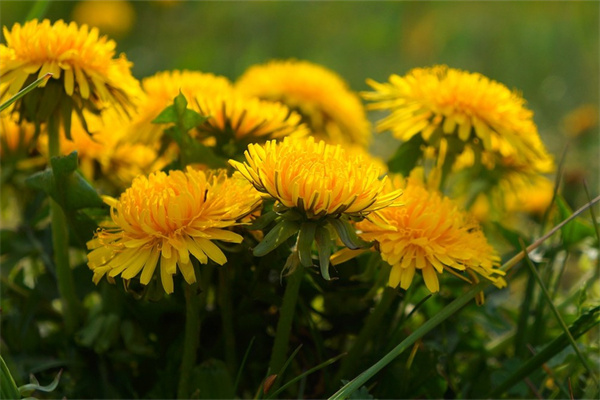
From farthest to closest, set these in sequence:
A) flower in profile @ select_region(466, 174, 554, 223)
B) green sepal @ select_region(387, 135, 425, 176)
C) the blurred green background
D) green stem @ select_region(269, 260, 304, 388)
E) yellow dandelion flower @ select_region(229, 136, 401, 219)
Answer: 1. the blurred green background
2. flower in profile @ select_region(466, 174, 554, 223)
3. green sepal @ select_region(387, 135, 425, 176)
4. green stem @ select_region(269, 260, 304, 388)
5. yellow dandelion flower @ select_region(229, 136, 401, 219)

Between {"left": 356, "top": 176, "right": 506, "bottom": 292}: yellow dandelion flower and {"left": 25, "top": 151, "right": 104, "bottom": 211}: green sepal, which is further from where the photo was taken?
{"left": 25, "top": 151, "right": 104, "bottom": 211}: green sepal

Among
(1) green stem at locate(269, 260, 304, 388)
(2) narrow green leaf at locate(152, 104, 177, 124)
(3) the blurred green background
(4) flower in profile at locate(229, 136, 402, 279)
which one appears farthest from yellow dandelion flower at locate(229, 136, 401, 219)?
(3) the blurred green background

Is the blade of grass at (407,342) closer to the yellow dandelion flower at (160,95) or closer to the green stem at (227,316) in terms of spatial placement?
the green stem at (227,316)

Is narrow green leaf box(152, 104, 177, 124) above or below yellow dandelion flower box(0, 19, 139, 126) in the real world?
below

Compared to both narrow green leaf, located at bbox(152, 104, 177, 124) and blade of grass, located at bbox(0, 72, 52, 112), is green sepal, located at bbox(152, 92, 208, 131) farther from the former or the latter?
blade of grass, located at bbox(0, 72, 52, 112)

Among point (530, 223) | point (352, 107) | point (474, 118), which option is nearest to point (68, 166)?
point (474, 118)

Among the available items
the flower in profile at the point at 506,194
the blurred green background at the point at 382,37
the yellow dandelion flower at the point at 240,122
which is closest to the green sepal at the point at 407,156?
the yellow dandelion flower at the point at 240,122
